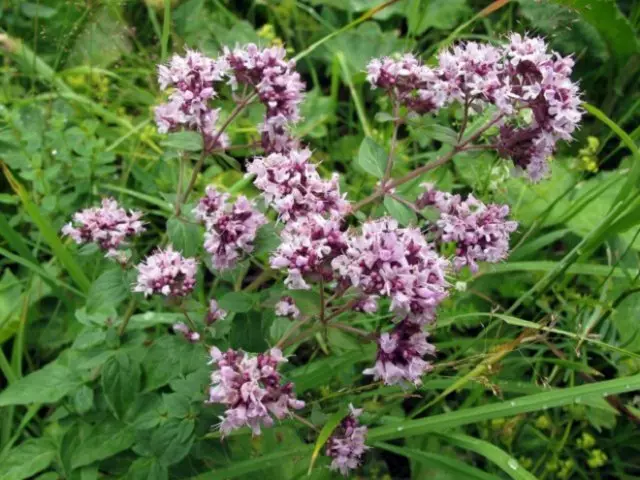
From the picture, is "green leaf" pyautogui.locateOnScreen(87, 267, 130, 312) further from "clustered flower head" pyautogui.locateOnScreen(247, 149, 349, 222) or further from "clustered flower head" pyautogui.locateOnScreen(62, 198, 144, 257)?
"clustered flower head" pyautogui.locateOnScreen(247, 149, 349, 222)

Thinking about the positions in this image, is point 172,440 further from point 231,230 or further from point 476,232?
point 476,232

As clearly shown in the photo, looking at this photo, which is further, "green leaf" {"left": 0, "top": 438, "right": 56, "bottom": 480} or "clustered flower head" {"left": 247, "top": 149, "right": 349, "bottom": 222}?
"green leaf" {"left": 0, "top": 438, "right": 56, "bottom": 480}

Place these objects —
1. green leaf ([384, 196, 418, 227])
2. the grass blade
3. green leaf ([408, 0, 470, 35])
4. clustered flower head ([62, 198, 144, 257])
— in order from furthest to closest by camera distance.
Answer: green leaf ([408, 0, 470, 35]) → the grass blade → clustered flower head ([62, 198, 144, 257]) → green leaf ([384, 196, 418, 227])

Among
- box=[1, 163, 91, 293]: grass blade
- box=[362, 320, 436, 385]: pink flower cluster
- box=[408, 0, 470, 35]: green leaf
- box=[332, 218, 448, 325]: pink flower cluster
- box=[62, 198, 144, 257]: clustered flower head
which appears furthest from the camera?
box=[408, 0, 470, 35]: green leaf

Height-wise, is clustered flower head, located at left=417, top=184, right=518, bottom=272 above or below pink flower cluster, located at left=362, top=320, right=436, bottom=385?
above

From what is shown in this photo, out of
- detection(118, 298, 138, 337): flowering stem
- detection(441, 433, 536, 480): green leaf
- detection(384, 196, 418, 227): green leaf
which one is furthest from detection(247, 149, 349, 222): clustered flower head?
detection(441, 433, 536, 480): green leaf

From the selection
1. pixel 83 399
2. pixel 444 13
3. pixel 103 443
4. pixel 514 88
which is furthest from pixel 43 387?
pixel 444 13

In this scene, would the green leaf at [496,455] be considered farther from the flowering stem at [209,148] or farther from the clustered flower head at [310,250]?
the flowering stem at [209,148]

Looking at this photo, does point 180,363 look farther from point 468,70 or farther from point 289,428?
point 468,70
